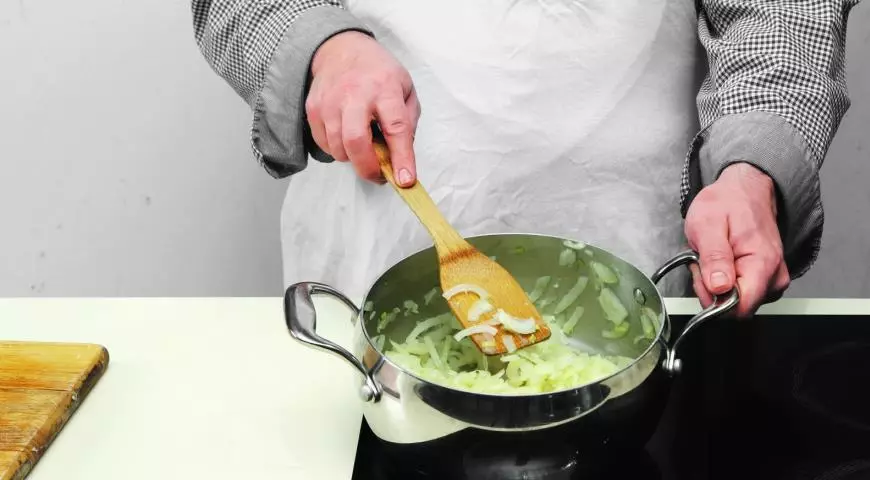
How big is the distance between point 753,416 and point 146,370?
1.74ft

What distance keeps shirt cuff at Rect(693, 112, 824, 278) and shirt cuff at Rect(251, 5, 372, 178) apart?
15.0 inches

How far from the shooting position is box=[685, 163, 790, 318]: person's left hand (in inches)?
26.1

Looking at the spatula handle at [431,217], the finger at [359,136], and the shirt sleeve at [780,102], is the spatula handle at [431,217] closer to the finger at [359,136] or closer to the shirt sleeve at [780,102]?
the finger at [359,136]

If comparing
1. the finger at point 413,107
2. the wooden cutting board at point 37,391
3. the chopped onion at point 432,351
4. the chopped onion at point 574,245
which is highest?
the finger at point 413,107

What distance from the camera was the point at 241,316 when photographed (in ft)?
2.70

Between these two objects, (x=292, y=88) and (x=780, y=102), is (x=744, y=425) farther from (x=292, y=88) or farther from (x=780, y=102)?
(x=292, y=88)

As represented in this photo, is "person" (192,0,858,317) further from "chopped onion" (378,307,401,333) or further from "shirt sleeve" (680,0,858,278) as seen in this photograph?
"chopped onion" (378,307,401,333)

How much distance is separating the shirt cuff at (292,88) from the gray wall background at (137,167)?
0.68m

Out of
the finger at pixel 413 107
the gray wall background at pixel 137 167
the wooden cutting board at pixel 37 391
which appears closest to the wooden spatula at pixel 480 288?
the finger at pixel 413 107

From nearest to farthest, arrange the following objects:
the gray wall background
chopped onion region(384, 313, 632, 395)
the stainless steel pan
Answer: the stainless steel pan → chopped onion region(384, 313, 632, 395) → the gray wall background

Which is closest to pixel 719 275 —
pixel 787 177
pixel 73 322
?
pixel 787 177

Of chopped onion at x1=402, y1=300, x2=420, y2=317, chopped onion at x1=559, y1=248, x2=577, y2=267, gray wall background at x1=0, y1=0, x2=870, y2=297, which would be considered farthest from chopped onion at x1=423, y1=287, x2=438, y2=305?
gray wall background at x1=0, y1=0, x2=870, y2=297

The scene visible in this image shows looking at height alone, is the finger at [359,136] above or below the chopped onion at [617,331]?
above

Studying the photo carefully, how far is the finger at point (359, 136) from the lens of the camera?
2.28ft
